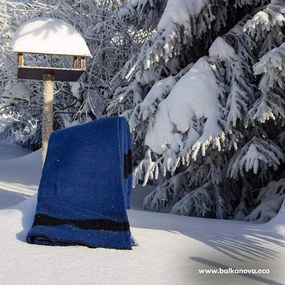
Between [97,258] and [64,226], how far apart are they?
62 cm

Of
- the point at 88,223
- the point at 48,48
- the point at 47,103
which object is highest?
the point at 48,48

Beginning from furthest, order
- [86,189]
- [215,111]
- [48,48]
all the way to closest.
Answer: [215,111], [48,48], [86,189]

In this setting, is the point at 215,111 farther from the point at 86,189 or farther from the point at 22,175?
the point at 22,175

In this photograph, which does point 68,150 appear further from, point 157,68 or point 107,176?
point 157,68

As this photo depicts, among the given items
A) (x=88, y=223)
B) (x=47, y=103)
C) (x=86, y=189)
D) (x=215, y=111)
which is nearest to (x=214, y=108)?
(x=215, y=111)

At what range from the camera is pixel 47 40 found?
6.23 meters

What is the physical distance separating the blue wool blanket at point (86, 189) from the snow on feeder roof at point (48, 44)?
6.62 ft

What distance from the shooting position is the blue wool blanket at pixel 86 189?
4105 millimetres

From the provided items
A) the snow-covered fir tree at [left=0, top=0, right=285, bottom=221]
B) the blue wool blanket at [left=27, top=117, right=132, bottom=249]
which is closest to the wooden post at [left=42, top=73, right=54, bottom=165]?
the snow-covered fir tree at [left=0, top=0, right=285, bottom=221]

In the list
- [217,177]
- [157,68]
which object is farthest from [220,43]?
[217,177]

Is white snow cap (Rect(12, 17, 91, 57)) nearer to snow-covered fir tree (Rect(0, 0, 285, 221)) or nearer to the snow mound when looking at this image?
snow-covered fir tree (Rect(0, 0, 285, 221))

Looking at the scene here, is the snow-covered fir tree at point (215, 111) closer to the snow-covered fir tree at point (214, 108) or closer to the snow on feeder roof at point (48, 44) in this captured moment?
the snow-covered fir tree at point (214, 108)

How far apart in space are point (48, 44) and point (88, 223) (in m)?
2.96

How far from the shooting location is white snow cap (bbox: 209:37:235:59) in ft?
22.2
